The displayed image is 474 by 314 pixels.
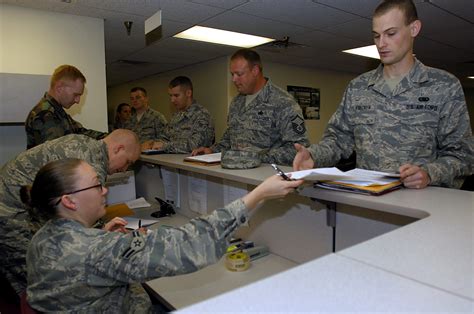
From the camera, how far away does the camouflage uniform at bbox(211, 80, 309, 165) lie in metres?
2.27

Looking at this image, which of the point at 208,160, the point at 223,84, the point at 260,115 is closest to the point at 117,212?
the point at 208,160

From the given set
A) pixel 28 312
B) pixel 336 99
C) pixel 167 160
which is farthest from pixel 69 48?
pixel 336 99

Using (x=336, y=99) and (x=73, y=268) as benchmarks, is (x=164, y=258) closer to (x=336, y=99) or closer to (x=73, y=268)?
(x=73, y=268)

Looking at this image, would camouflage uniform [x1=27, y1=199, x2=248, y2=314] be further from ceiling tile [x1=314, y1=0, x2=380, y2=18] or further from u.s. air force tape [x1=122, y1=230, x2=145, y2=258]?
ceiling tile [x1=314, y1=0, x2=380, y2=18]

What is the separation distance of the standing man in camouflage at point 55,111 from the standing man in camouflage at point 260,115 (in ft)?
3.03

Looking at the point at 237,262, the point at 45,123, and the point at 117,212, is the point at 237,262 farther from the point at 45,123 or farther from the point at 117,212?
the point at 45,123

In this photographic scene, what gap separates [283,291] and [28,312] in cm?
82

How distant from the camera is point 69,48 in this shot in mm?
3107

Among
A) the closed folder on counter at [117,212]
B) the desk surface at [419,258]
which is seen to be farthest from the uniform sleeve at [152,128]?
the desk surface at [419,258]

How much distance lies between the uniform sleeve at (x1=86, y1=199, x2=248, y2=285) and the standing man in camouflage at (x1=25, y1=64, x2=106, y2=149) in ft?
5.44

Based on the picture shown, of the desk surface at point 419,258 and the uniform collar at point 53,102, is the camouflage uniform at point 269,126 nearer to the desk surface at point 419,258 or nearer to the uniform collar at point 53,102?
the uniform collar at point 53,102

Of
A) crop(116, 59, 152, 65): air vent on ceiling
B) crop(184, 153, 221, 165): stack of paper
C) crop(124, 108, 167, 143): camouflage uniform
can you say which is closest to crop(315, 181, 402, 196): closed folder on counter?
crop(184, 153, 221, 165): stack of paper

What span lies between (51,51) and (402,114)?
112 inches

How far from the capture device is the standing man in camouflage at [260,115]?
7.62ft
